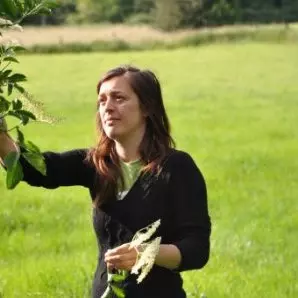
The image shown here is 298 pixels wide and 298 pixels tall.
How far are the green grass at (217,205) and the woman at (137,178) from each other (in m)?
0.84

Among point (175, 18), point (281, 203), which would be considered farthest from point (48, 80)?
point (175, 18)

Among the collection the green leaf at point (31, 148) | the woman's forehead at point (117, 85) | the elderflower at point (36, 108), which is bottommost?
the woman's forehead at point (117, 85)

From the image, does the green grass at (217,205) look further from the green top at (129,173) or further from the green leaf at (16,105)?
the green leaf at (16,105)

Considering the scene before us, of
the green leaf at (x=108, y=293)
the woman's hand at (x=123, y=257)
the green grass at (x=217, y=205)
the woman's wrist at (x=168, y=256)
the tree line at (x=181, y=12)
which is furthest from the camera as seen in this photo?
the tree line at (x=181, y=12)

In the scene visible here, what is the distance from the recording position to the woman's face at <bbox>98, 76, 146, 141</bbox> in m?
3.13

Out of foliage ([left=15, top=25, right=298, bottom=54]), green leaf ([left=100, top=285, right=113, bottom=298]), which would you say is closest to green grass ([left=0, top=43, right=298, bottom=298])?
green leaf ([left=100, top=285, right=113, bottom=298])

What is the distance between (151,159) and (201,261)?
0.36m

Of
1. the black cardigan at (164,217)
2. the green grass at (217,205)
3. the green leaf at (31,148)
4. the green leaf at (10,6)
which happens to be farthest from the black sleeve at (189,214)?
the green grass at (217,205)

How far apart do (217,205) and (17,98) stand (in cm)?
601

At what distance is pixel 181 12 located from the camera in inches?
2228

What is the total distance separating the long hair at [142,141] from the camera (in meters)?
3.17

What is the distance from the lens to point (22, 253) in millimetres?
6871

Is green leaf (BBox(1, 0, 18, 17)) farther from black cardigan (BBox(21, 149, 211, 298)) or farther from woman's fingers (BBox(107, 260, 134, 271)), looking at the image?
black cardigan (BBox(21, 149, 211, 298))

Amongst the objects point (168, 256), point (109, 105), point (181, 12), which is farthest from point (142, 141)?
point (181, 12)
